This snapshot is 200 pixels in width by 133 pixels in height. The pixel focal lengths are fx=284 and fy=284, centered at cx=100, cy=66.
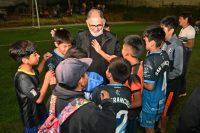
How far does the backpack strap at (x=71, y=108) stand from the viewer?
8.25ft

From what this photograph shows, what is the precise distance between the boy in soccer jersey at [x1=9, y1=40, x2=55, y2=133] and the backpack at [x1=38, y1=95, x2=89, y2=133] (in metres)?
0.81

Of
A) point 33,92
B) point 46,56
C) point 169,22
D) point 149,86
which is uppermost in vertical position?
point 169,22

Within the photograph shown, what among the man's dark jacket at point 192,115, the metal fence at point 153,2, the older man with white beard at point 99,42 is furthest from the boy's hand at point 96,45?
the metal fence at point 153,2

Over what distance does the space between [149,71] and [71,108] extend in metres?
2.08

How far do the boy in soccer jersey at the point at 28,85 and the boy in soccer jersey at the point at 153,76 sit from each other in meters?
1.56

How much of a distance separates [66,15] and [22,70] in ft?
103

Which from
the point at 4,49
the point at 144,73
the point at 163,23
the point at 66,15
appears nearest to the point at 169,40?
the point at 163,23

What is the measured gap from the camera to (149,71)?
432cm

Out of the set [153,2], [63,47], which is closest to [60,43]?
[63,47]

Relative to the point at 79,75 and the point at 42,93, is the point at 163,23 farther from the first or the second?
the point at 79,75

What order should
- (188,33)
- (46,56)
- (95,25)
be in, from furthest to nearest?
(188,33)
(46,56)
(95,25)

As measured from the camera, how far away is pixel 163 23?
5.26 metres

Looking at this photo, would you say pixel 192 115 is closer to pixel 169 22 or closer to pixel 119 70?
pixel 119 70

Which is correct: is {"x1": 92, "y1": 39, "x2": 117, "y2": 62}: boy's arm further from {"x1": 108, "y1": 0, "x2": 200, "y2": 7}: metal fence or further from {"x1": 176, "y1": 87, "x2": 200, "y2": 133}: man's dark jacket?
{"x1": 108, "y1": 0, "x2": 200, "y2": 7}: metal fence
